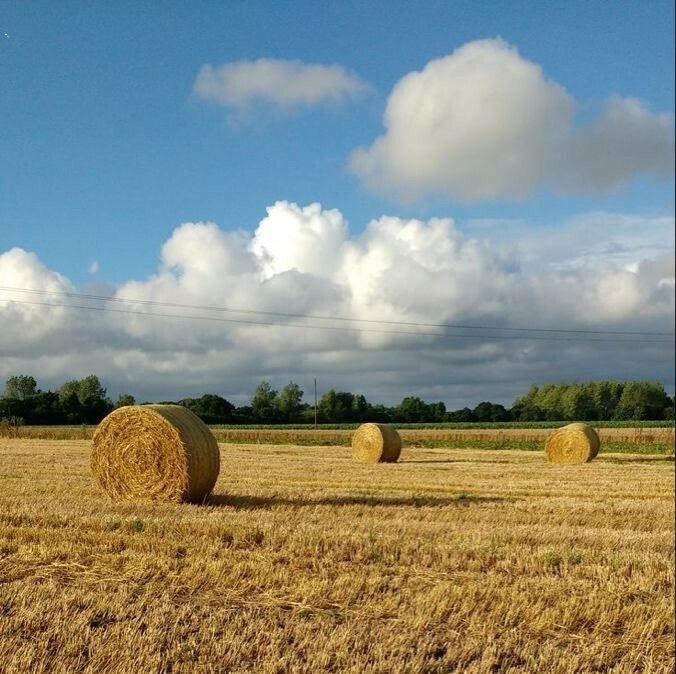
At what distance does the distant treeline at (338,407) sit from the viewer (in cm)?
3477

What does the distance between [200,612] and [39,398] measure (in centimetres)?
5552

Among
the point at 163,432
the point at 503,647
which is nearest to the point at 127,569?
the point at 503,647

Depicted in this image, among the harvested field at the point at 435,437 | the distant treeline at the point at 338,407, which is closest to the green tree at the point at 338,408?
the distant treeline at the point at 338,407

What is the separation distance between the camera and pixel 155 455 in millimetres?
Answer: 14000

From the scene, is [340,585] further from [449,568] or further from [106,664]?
[106,664]

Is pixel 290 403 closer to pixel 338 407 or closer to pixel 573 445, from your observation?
pixel 338 407

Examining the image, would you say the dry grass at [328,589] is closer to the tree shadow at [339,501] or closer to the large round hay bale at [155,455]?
the tree shadow at [339,501]

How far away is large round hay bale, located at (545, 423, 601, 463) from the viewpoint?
2911 centimetres

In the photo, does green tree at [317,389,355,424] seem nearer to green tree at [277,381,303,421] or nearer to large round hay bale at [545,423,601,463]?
green tree at [277,381,303,421]

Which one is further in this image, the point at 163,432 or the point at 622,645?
the point at 163,432

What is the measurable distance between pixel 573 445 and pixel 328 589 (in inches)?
936

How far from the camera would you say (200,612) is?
21.2ft

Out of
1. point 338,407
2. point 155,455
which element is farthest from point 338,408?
point 155,455

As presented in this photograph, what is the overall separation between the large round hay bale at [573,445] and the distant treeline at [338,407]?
134 centimetres
